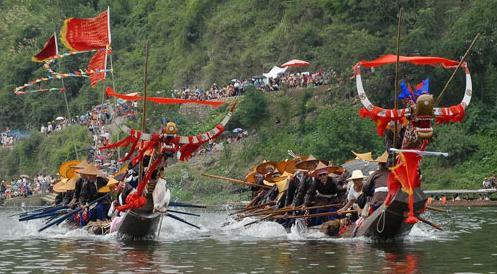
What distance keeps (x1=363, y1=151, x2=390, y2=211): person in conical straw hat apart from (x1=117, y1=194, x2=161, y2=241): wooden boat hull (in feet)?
16.9

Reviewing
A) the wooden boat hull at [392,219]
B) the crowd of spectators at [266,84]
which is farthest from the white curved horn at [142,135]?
the crowd of spectators at [266,84]

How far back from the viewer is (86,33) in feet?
153

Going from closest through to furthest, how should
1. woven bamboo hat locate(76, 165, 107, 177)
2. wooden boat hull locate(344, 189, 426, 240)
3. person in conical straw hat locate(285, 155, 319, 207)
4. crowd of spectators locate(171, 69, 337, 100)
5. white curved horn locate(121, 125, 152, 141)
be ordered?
wooden boat hull locate(344, 189, 426, 240), white curved horn locate(121, 125, 152, 141), person in conical straw hat locate(285, 155, 319, 207), woven bamboo hat locate(76, 165, 107, 177), crowd of spectators locate(171, 69, 337, 100)

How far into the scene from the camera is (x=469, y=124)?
6091cm

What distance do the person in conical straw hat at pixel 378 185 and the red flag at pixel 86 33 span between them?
643 inches

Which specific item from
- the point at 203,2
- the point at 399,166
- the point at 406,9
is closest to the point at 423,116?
the point at 399,166

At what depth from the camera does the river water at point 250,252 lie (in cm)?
2622

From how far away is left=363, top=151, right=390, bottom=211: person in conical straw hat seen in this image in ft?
103

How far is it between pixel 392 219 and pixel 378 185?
4.80 feet

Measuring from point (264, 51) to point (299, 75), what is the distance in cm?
534

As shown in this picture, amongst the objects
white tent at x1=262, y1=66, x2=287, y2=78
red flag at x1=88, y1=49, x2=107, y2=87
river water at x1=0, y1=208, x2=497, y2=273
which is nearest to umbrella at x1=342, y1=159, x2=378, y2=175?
river water at x1=0, y1=208, x2=497, y2=273

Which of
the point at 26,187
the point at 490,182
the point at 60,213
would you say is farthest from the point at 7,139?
the point at 60,213

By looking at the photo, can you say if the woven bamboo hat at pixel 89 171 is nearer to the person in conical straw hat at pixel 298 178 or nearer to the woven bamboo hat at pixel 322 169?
the person in conical straw hat at pixel 298 178

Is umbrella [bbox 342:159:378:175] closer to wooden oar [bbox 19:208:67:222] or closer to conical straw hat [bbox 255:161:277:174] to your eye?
conical straw hat [bbox 255:161:277:174]
